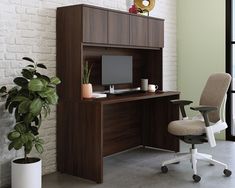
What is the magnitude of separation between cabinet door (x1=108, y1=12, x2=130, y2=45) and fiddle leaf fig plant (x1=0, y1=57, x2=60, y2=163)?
1.08m

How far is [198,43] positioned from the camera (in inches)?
236

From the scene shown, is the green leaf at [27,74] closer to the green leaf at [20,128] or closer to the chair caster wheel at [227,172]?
the green leaf at [20,128]

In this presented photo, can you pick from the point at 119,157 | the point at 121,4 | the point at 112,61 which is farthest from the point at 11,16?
the point at 119,157

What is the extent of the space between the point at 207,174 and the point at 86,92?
64.2 inches

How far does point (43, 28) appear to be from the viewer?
12.8 feet

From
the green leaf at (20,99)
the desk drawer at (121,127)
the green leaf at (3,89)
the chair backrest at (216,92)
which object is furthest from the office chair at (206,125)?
the green leaf at (3,89)

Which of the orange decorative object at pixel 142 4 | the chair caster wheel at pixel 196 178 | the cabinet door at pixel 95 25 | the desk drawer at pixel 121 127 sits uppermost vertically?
the orange decorative object at pixel 142 4

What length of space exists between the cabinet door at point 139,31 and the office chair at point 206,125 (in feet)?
3.41

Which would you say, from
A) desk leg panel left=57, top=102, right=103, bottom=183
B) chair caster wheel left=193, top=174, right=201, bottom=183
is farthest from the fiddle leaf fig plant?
chair caster wheel left=193, top=174, right=201, bottom=183

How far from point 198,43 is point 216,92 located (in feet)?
6.57

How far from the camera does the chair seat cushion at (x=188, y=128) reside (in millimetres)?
3918

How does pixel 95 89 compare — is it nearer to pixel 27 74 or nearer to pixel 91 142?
pixel 91 142

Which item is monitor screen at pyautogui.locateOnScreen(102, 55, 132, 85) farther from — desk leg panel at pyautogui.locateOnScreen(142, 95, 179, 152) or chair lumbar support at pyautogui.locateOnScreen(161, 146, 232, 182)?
chair lumbar support at pyautogui.locateOnScreen(161, 146, 232, 182)

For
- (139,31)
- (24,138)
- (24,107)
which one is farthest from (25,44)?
(139,31)
